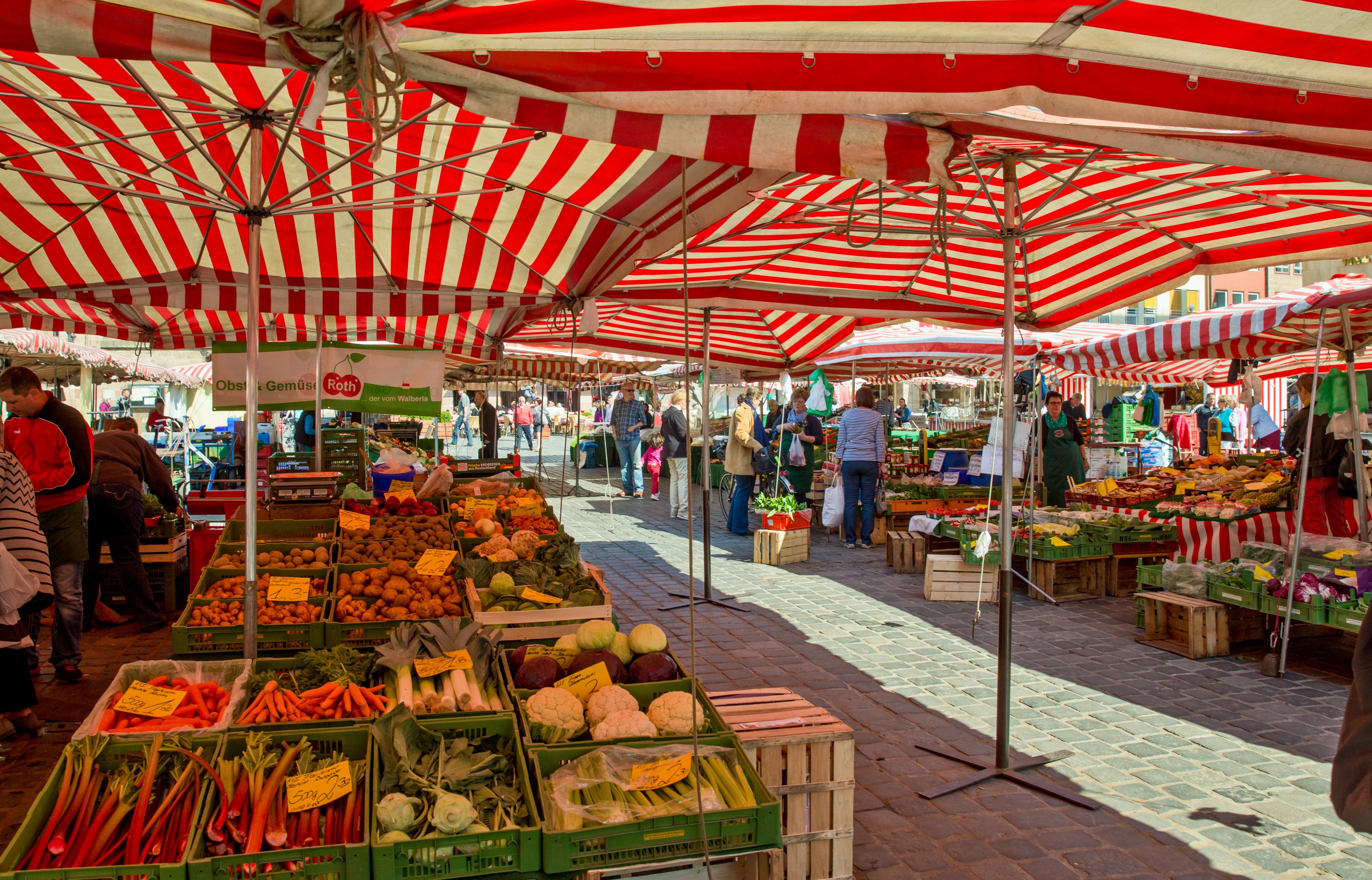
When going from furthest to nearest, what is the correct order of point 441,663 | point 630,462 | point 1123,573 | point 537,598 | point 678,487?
point 630,462
point 678,487
point 1123,573
point 537,598
point 441,663

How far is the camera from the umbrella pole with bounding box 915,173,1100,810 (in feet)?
15.0

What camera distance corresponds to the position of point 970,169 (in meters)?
5.08

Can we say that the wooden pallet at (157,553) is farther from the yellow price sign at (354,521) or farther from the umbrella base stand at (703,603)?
the umbrella base stand at (703,603)

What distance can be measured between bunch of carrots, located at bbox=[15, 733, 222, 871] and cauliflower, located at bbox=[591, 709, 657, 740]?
50.4 inches

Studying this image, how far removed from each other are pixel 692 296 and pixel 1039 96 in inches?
196

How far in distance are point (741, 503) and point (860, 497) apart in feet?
6.40

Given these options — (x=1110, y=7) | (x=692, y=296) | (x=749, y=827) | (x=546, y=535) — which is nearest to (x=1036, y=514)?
(x=692, y=296)

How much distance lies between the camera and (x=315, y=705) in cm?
356

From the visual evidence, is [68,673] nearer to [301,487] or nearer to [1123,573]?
[301,487]

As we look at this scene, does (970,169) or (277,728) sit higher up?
(970,169)

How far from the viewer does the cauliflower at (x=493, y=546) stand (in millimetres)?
5977

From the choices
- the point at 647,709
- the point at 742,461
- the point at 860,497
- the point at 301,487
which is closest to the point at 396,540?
the point at 301,487

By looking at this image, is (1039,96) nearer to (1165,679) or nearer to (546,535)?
(546,535)

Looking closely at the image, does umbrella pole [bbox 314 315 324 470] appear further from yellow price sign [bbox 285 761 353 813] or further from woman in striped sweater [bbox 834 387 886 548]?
woman in striped sweater [bbox 834 387 886 548]
